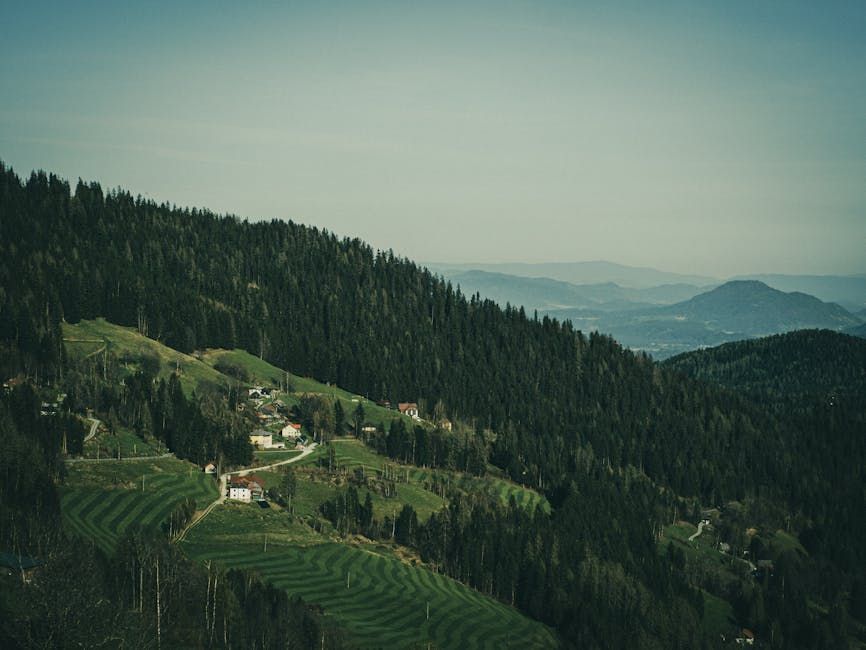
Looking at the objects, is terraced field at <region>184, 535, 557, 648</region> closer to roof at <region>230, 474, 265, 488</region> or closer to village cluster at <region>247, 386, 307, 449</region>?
roof at <region>230, 474, 265, 488</region>

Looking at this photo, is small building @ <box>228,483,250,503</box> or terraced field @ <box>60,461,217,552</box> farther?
small building @ <box>228,483,250,503</box>

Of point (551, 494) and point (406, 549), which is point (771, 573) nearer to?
point (551, 494)

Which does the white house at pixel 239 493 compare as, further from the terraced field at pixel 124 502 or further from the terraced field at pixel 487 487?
the terraced field at pixel 487 487

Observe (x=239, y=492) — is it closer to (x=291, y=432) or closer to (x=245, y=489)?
(x=245, y=489)

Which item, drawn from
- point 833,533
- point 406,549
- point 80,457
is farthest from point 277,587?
point 833,533

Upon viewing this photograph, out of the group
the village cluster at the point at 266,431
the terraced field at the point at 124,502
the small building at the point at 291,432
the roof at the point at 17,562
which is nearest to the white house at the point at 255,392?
the village cluster at the point at 266,431

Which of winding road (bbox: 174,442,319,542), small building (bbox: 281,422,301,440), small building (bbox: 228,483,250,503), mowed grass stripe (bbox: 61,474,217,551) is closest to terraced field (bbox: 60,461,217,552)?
mowed grass stripe (bbox: 61,474,217,551)

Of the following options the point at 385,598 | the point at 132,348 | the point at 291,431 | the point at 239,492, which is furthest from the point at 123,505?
the point at 132,348
